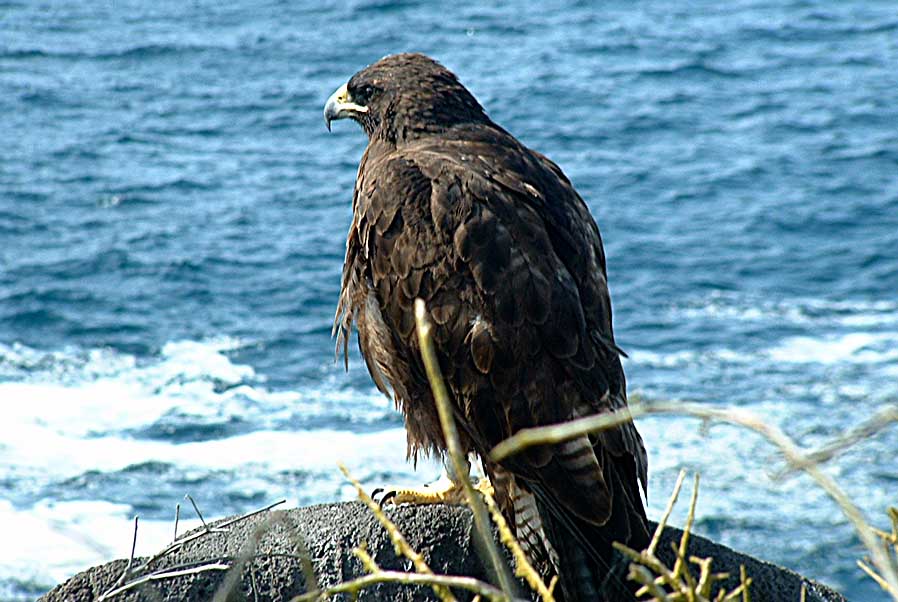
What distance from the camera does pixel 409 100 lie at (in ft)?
17.1

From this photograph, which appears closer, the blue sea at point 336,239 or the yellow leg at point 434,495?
the yellow leg at point 434,495

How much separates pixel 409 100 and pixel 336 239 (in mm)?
8425

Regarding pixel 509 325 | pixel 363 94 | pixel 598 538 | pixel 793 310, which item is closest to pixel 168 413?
pixel 793 310

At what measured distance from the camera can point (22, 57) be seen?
18516 millimetres

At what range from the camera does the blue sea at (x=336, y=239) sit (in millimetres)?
10469

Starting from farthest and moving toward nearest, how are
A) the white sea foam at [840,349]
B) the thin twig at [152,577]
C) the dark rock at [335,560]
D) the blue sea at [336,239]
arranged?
1. the white sea foam at [840,349]
2. the blue sea at [336,239]
3. the dark rock at [335,560]
4. the thin twig at [152,577]

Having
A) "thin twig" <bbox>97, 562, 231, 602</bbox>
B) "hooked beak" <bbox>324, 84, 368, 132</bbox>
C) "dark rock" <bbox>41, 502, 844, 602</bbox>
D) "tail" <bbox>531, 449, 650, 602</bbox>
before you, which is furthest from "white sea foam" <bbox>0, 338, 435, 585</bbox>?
"thin twig" <bbox>97, 562, 231, 602</bbox>

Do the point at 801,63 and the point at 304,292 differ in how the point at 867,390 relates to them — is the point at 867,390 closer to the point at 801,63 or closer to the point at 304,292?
the point at 304,292

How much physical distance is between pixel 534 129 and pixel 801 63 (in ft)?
13.9

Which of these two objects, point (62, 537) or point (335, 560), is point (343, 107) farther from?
point (62, 537)

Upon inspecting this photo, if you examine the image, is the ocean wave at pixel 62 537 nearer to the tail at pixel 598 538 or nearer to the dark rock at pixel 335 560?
the dark rock at pixel 335 560

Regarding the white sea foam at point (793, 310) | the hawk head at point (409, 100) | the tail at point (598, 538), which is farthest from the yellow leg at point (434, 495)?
the white sea foam at point (793, 310)

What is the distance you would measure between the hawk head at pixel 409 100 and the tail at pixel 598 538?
1.46 meters

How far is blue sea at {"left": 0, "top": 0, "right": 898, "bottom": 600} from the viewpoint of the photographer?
10.5 m
